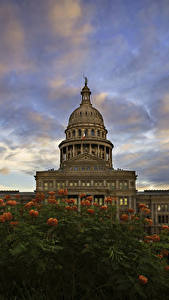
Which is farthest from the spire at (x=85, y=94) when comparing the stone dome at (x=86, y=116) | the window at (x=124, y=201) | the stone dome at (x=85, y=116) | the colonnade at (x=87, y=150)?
the window at (x=124, y=201)

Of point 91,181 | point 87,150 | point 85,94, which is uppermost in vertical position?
point 85,94

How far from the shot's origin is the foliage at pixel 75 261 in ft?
31.1

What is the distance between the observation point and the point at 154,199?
85375 millimetres

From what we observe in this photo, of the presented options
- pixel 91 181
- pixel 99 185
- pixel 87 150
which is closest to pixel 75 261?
pixel 99 185

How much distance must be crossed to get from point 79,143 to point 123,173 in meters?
32.0

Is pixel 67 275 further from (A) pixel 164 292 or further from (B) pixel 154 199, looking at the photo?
(B) pixel 154 199

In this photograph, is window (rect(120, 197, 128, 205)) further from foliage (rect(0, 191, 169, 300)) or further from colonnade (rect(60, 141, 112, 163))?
foliage (rect(0, 191, 169, 300))

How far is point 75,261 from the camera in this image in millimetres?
10406

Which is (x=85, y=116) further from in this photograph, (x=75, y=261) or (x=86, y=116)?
(x=75, y=261)

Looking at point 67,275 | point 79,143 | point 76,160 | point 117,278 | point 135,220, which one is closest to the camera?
point 117,278

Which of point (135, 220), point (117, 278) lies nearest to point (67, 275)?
point (117, 278)

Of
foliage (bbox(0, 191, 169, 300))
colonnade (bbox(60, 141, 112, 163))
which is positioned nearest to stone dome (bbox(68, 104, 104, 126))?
colonnade (bbox(60, 141, 112, 163))

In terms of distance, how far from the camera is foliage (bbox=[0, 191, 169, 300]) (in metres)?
9.49

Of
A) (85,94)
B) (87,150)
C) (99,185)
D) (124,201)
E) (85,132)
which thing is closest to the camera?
(124,201)
